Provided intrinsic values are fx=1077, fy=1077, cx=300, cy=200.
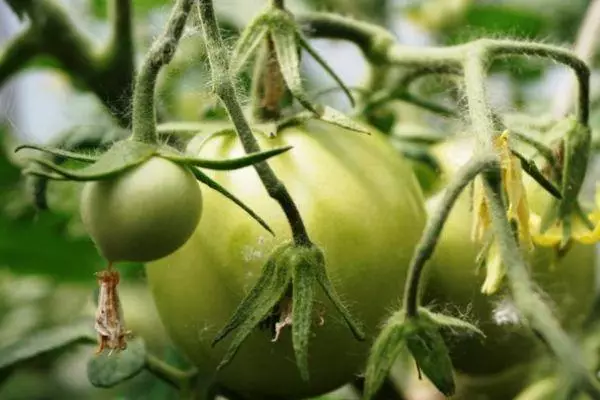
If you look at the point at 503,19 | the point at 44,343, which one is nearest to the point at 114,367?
the point at 44,343

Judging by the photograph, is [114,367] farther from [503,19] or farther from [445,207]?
[503,19]

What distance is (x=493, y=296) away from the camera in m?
0.83

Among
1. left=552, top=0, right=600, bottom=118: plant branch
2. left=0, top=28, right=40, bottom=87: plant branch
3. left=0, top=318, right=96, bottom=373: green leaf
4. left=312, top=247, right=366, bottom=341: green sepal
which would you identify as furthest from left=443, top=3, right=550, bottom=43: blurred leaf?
left=312, top=247, right=366, bottom=341: green sepal

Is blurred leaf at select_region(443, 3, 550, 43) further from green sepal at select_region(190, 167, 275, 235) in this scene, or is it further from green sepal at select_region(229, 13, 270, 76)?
green sepal at select_region(190, 167, 275, 235)

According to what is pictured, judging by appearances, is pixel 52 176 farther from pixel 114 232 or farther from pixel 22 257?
pixel 22 257

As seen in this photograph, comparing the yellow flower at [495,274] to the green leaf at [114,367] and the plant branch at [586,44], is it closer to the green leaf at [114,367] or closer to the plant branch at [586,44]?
the green leaf at [114,367]

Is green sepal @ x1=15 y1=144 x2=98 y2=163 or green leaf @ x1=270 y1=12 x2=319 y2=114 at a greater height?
green leaf @ x1=270 y1=12 x2=319 y2=114

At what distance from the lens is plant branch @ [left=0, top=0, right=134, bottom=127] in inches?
38.9

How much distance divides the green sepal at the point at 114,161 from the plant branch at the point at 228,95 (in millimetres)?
53

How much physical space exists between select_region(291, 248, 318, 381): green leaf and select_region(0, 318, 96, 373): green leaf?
0.32m

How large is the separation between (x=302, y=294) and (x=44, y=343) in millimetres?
350

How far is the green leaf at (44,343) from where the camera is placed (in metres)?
0.89

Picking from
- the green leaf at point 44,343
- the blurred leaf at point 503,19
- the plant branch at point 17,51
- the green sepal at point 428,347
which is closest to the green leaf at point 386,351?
the green sepal at point 428,347

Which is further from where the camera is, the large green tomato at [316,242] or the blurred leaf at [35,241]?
the blurred leaf at [35,241]
